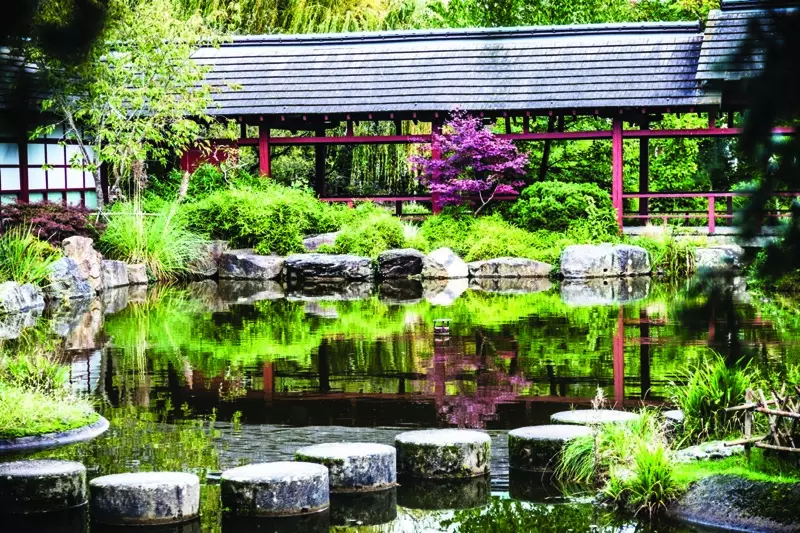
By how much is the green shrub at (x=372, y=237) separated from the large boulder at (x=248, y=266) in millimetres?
1294

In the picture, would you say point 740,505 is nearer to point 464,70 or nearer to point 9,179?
point 464,70

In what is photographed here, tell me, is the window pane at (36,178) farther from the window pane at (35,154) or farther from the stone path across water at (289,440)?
the stone path across water at (289,440)

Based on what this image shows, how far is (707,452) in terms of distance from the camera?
778cm

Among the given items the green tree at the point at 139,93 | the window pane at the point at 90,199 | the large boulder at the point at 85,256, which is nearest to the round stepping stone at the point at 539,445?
the large boulder at the point at 85,256

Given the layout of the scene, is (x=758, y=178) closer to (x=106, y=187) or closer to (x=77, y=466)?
(x=77, y=466)

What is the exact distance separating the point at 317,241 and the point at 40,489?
18333 millimetres

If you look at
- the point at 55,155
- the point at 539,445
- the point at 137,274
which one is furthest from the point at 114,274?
the point at 539,445

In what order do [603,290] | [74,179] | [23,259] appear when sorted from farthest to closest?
[74,179] < [603,290] < [23,259]

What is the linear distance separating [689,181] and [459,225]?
8.07m

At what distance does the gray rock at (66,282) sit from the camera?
20.7m

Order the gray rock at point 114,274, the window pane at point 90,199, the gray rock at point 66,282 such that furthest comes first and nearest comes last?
the window pane at point 90,199 < the gray rock at point 114,274 < the gray rock at point 66,282

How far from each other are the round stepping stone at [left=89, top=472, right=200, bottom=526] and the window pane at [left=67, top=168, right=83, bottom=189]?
2322 centimetres

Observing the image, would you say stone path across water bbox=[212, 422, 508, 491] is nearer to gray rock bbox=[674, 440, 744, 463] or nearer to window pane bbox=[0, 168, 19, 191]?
gray rock bbox=[674, 440, 744, 463]

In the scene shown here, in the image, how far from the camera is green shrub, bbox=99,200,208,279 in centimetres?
2406
